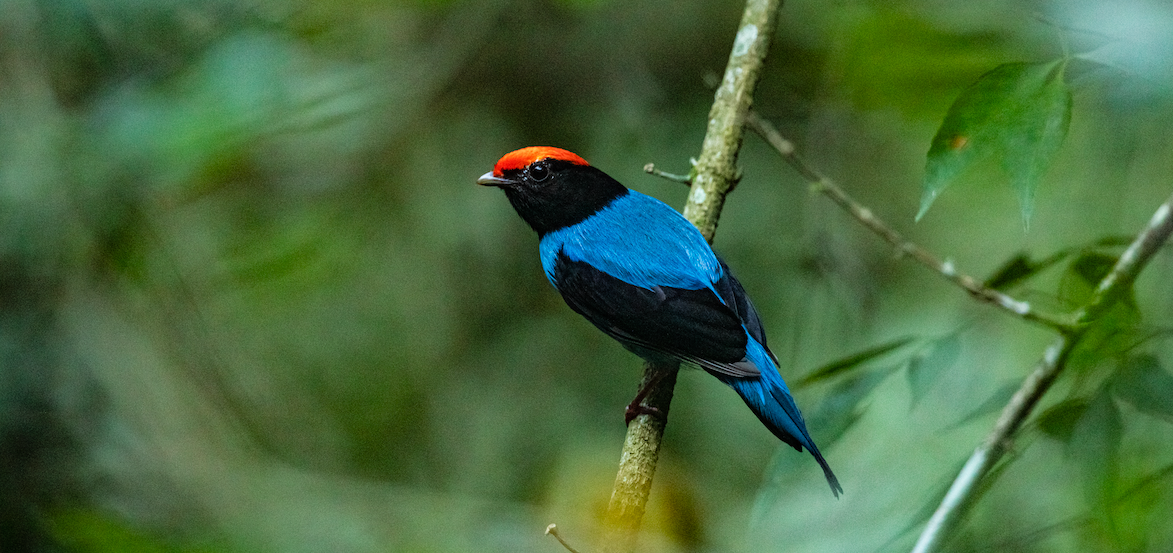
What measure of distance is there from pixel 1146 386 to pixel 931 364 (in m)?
0.53

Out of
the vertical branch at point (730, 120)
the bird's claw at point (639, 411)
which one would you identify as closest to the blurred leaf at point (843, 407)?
the bird's claw at point (639, 411)

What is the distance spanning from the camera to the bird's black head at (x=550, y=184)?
9.59 ft

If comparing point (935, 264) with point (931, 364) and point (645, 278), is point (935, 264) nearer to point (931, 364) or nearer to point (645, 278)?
point (931, 364)

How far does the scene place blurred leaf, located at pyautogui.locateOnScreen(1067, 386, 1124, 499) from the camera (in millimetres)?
2107

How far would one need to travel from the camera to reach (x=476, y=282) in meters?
5.24

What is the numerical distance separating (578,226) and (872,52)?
133 cm

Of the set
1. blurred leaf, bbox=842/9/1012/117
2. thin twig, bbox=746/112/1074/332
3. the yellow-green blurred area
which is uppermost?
blurred leaf, bbox=842/9/1012/117

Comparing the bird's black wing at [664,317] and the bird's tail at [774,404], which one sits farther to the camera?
the bird's black wing at [664,317]

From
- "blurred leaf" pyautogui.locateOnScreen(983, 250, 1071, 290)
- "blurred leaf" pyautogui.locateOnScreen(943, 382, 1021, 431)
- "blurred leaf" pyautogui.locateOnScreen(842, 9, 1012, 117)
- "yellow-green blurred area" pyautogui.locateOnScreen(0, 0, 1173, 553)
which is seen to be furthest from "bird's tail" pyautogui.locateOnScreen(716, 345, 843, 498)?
"blurred leaf" pyautogui.locateOnScreen(842, 9, 1012, 117)

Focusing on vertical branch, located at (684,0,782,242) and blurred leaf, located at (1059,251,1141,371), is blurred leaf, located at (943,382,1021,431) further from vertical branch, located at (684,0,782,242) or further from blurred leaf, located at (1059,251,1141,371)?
vertical branch, located at (684,0,782,242)

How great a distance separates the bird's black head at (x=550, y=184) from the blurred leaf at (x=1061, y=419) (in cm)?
151

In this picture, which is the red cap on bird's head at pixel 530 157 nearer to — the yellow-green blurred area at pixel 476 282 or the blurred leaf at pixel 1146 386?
the yellow-green blurred area at pixel 476 282

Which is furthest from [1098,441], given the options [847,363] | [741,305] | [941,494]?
[741,305]

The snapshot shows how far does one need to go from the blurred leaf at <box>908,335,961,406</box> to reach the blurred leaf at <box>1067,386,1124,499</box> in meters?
0.38
